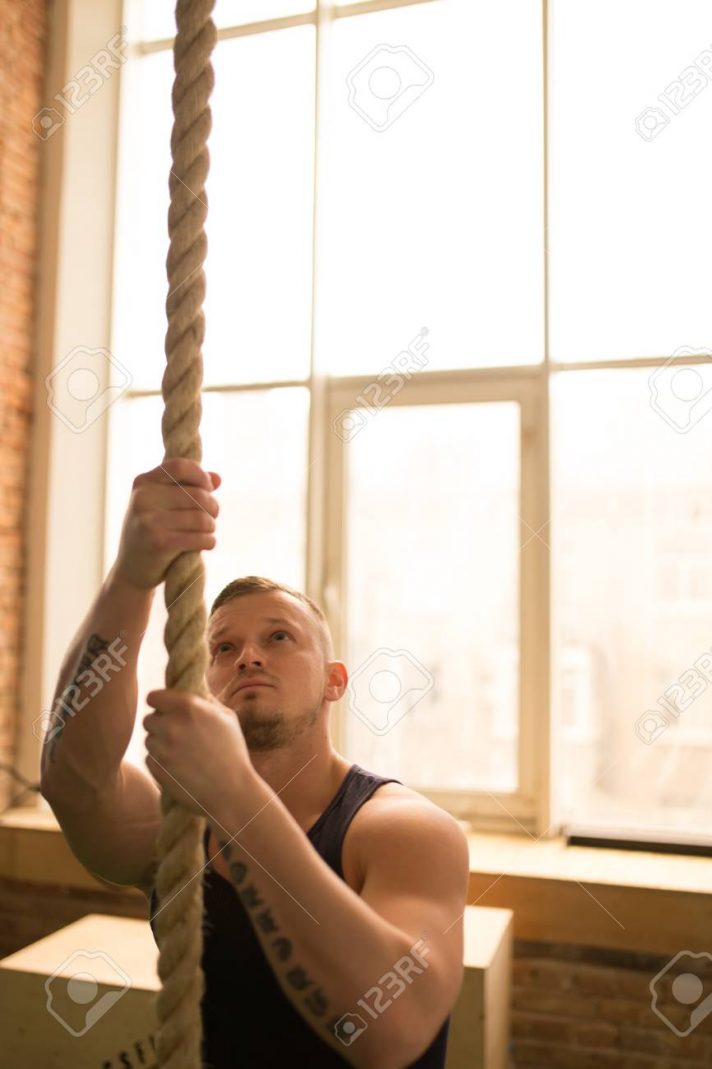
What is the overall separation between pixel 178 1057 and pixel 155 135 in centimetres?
414

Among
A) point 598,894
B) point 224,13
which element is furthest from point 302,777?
point 224,13

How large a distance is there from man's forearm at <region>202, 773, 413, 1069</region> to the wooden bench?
1291 millimetres

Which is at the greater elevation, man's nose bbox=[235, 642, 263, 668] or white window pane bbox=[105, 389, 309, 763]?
white window pane bbox=[105, 389, 309, 763]

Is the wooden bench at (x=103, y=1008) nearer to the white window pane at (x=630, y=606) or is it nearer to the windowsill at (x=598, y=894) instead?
the windowsill at (x=598, y=894)

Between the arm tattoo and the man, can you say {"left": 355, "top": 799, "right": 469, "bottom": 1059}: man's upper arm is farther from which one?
the arm tattoo

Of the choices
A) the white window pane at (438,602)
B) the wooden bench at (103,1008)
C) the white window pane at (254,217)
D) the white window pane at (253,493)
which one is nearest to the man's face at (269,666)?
the wooden bench at (103,1008)

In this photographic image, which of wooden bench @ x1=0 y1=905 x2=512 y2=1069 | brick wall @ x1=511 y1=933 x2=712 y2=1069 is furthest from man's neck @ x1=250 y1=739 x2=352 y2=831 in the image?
brick wall @ x1=511 y1=933 x2=712 y2=1069

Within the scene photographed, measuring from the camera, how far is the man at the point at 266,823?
895 mm

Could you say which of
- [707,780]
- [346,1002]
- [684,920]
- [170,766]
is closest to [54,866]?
[684,920]

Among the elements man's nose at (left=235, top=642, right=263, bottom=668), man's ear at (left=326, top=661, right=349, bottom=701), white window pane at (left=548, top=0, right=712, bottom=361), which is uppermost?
white window pane at (left=548, top=0, right=712, bottom=361)

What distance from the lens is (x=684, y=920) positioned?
99.0 inches

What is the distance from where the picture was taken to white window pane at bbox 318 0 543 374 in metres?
3.44

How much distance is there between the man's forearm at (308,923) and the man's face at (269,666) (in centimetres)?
52

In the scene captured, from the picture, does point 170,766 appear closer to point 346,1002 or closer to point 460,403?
point 346,1002
